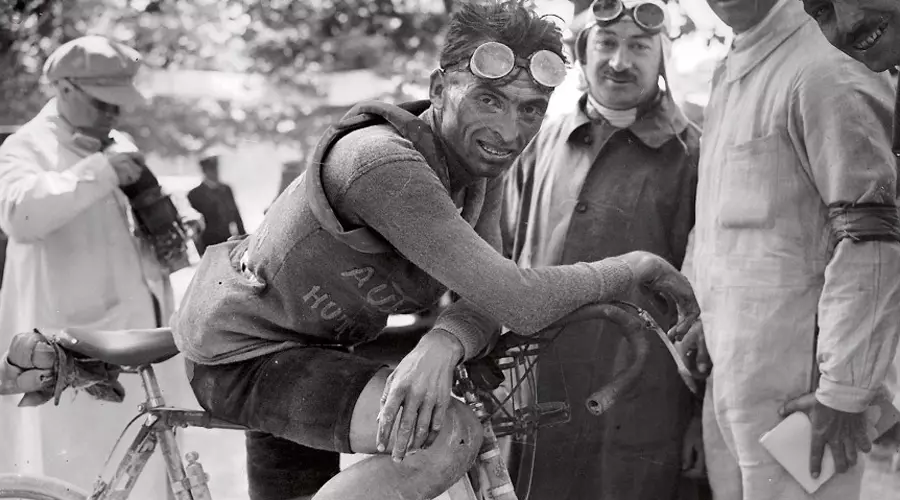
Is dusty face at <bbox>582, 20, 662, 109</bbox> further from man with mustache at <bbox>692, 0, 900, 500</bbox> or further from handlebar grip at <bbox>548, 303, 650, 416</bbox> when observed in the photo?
handlebar grip at <bbox>548, 303, 650, 416</bbox>

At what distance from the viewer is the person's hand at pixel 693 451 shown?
10.4ft

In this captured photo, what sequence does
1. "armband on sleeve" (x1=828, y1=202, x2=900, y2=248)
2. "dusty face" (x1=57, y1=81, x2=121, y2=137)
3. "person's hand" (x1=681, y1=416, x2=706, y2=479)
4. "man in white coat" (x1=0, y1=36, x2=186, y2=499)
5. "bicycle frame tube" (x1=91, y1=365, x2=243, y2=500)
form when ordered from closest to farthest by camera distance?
"armband on sleeve" (x1=828, y1=202, x2=900, y2=248), "bicycle frame tube" (x1=91, y1=365, x2=243, y2=500), "person's hand" (x1=681, y1=416, x2=706, y2=479), "man in white coat" (x1=0, y1=36, x2=186, y2=499), "dusty face" (x1=57, y1=81, x2=121, y2=137)

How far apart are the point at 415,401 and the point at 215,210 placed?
7.07 feet

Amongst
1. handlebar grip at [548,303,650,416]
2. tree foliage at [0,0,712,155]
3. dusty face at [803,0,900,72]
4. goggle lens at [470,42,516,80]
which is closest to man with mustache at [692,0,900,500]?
dusty face at [803,0,900,72]

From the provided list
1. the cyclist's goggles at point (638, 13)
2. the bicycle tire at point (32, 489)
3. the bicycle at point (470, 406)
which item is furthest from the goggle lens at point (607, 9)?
the bicycle tire at point (32, 489)

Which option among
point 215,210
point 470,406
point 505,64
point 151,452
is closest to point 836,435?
point 470,406

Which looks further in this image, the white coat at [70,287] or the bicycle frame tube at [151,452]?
the white coat at [70,287]

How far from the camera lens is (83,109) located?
145 inches

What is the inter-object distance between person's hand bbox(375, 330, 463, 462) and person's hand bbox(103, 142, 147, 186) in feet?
6.24

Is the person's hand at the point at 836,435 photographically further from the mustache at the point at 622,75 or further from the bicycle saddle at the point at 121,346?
the bicycle saddle at the point at 121,346

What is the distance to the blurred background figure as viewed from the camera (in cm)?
382

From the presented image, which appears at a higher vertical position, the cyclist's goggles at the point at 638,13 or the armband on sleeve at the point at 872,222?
the cyclist's goggles at the point at 638,13

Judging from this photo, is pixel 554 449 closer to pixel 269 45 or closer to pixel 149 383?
pixel 149 383

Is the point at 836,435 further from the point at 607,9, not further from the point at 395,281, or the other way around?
the point at 607,9
